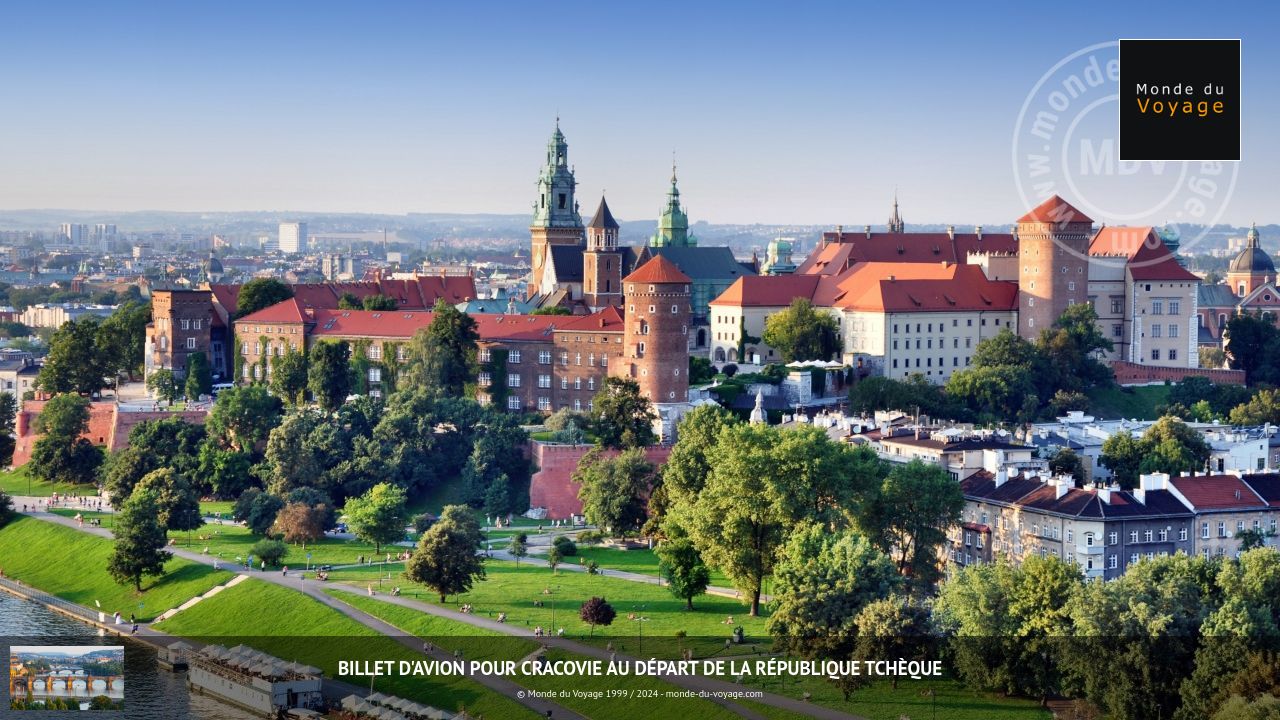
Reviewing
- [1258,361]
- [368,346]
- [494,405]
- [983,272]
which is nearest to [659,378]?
[494,405]

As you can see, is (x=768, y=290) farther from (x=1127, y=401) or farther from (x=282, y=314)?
(x=282, y=314)

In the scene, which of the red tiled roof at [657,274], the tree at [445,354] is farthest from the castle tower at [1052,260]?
the tree at [445,354]

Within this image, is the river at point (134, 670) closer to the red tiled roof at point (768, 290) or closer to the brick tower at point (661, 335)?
the brick tower at point (661, 335)

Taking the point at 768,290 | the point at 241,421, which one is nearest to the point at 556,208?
the point at 768,290

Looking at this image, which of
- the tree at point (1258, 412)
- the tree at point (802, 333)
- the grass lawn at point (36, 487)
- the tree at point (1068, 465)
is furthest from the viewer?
the tree at point (802, 333)

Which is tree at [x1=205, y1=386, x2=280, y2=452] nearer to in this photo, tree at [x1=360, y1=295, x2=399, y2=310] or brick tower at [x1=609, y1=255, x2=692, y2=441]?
brick tower at [x1=609, y1=255, x2=692, y2=441]
